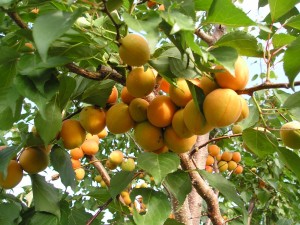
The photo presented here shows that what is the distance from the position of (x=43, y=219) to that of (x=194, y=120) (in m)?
0.48

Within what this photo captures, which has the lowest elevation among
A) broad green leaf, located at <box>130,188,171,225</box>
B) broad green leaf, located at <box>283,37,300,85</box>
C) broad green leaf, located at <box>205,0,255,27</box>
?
broad green leaf, located at <box>130,188,171,225</box>

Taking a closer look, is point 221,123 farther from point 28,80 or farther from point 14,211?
point 14,211

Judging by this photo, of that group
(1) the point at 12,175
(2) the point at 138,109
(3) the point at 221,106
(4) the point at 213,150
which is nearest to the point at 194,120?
(3) the point at 221,106

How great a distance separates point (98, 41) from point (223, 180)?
1.53 feet

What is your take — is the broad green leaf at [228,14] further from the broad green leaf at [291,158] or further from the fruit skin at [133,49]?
the broad green leaf at [291,158]

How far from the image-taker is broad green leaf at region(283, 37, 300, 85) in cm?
72

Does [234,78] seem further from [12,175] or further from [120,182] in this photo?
[12,175]

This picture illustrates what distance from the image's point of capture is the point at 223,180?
97 centimetres

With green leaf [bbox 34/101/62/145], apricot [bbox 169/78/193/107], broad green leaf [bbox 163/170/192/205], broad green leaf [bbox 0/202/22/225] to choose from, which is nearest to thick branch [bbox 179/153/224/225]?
broad green leaf [bbox 163/170/192/205]

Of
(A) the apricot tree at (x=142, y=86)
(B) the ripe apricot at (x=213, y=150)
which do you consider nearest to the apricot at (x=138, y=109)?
(A) the apricot tree at (x=142, y=86)

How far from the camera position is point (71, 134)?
3.16 feet

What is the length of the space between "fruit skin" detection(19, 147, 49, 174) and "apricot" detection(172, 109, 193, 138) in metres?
0.37

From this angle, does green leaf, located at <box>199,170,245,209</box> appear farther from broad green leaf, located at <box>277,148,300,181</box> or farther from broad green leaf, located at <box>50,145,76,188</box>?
broad green leaf, located at <box>50,145,76,188</box>

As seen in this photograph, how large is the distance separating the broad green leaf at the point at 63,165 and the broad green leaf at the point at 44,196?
2.3 inches
